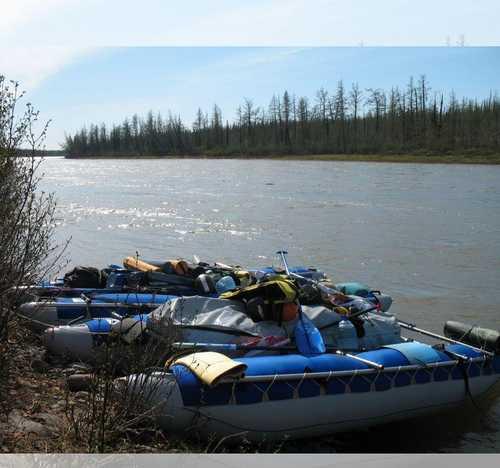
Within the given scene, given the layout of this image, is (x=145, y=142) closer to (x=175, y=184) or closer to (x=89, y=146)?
(x=89, y=146)

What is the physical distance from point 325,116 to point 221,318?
82479mm

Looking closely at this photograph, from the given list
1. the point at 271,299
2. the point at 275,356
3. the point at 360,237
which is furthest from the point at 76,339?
the point at 360,237

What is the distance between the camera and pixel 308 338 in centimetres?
688

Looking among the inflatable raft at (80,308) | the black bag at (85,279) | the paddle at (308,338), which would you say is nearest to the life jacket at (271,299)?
the paddle at (308,338)

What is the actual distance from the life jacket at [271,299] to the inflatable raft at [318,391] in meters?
0.77

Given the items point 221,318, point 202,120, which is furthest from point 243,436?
point 202,120

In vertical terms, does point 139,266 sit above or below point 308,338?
above

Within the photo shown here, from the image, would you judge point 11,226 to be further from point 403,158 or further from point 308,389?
point 403,158

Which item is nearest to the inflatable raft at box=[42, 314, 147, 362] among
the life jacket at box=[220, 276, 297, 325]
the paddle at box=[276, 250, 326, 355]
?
the life jacket at box=[220, 276, 297, 325]

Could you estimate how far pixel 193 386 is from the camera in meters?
5.71

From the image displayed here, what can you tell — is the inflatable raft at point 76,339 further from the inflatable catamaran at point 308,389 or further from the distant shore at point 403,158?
the distant shore at point 403,158

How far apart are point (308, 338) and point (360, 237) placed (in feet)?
39.7

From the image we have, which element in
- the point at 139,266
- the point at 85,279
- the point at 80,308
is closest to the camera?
the point at 80,308

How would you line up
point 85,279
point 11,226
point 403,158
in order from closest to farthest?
point 11,226
point 85,279
point 403,158
